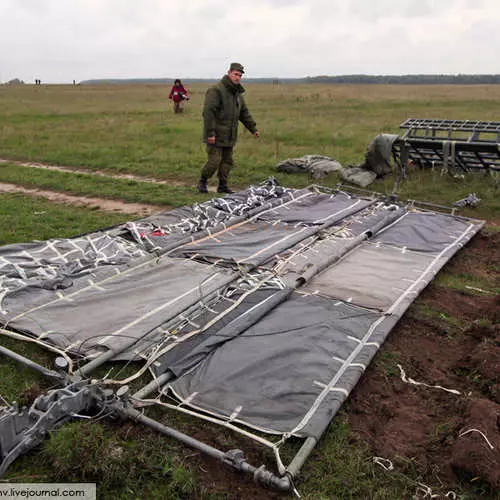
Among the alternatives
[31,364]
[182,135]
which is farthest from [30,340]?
[182,135]

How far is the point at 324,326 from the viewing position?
3969mm

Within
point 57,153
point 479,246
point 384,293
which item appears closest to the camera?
point 384,293

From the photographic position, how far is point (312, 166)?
9.81 m

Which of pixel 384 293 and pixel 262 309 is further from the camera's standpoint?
pixel 384 293

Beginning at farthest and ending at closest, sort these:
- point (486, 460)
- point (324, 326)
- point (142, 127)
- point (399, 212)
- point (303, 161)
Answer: point (142, 127) → point (303, 161) → point (399, 212) → point (324, 326) → point (486, 460)

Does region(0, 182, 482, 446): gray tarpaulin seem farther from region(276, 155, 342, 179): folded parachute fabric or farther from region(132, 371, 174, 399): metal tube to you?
region(276, 155, 342, 179): folded parachute fabric

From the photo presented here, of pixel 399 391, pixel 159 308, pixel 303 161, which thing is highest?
pixel 303 161

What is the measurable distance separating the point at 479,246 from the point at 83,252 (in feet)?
16.3

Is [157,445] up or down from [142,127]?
down

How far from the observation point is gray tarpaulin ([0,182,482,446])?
331 cm

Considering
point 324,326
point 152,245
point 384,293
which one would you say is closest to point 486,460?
point 324,326

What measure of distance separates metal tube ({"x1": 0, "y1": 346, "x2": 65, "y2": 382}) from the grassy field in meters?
0.10

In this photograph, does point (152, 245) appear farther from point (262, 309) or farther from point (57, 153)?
point (57, 153)

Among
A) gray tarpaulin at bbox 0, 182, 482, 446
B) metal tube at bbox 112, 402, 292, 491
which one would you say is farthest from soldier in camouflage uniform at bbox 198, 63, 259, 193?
metal tube at bbox 112, 402, 292, 491
